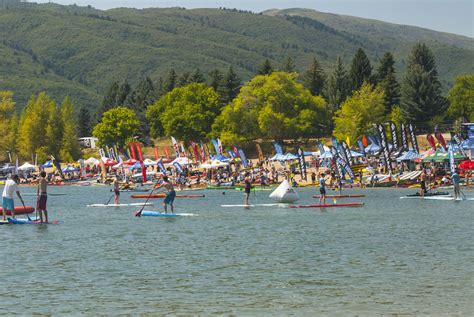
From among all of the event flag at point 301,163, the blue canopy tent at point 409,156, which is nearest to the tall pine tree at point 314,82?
the event flag at point 301,163

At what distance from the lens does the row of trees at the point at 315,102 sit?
114188 mm

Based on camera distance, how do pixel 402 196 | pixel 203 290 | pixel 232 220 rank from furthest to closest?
1. pixel 402 196
2. pixel 232 220
3. pixel 203 290

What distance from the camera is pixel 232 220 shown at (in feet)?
151

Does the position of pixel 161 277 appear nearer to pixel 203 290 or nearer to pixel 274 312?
pixel 203 290

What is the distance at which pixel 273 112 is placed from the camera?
382 ft

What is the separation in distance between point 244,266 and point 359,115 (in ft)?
275

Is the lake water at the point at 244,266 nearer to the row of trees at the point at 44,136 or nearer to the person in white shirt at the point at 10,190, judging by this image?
the person in white shirt at the point at 10,190

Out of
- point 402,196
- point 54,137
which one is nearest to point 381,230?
point 402,196

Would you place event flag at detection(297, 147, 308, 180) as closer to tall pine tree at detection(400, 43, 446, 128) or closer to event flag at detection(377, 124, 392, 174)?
event flag at detection(377, 124, 392, 174)

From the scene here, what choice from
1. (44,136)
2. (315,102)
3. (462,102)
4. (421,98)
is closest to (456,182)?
(421,98)

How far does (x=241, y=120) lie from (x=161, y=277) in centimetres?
9342

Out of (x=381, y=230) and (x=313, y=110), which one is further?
(x=313, y=110)

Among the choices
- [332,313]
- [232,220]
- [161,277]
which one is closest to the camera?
[332,313]

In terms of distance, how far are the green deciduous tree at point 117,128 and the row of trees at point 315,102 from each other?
323 inches
